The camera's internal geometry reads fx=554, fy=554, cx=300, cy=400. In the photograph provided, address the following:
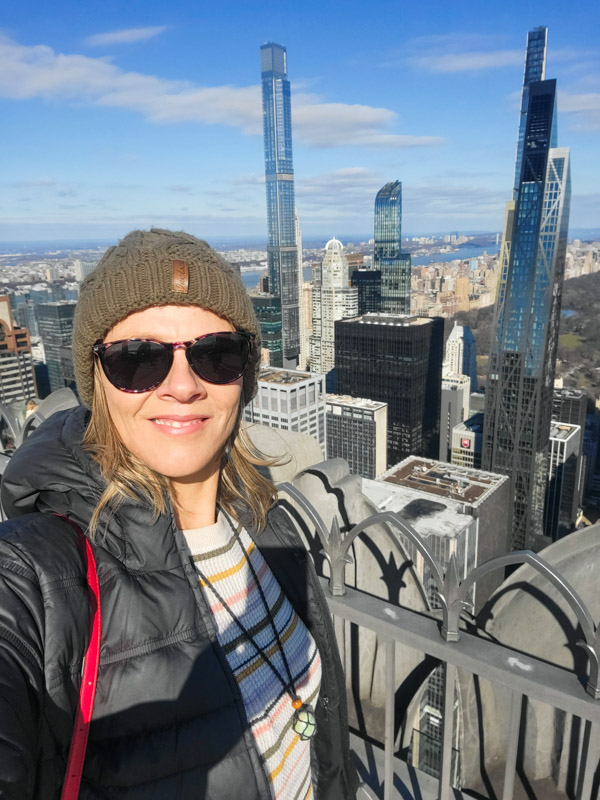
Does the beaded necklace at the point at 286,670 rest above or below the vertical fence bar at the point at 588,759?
above

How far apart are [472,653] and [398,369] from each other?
114ft

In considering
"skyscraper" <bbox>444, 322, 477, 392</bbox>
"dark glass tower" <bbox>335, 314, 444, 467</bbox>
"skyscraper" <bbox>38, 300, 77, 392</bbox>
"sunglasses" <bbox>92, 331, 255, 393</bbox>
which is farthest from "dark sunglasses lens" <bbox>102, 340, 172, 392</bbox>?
"skyscraper" <bbox>444, 322, 477, 392</bbox>

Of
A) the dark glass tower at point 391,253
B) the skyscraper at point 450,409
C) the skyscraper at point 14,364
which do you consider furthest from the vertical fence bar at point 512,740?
the dark glass tower at point 391,253

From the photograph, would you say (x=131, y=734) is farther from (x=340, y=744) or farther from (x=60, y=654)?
(x=340, y=744)

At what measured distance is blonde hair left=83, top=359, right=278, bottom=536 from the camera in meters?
0.66

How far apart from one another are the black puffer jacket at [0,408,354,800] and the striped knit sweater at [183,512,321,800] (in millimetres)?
53

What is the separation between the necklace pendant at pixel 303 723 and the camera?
740 mm

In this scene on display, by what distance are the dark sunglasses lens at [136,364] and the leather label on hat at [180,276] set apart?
8cm

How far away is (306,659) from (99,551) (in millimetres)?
378

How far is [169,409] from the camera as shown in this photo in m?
0.71

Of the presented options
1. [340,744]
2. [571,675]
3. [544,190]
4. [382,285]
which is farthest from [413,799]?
[382,285]

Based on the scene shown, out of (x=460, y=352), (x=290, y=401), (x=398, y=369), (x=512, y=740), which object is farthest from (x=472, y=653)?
(x=460, y=352)

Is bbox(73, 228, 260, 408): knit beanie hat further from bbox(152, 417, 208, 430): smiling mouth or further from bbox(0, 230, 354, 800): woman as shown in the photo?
bbox(152, 417, 208, 430): smiling mouth

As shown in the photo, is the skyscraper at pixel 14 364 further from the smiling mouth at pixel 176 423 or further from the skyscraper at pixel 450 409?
the smiling mouth at pixel 176 423
